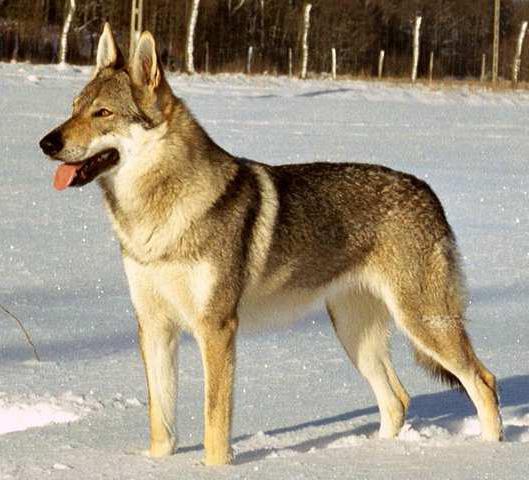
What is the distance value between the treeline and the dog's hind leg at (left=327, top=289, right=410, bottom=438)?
28071mm

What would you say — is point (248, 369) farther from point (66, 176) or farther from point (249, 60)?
point (249, 60)

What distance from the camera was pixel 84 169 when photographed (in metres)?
4.54

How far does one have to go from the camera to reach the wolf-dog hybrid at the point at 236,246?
4586 millimetres

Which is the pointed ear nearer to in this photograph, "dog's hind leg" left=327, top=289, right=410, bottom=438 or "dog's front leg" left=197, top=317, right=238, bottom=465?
"dog's front leg" left=197, top=317, right=238, bottom=465

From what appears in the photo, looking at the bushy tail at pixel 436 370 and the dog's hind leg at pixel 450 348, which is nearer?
the dog's hind leg at pixel 450 348

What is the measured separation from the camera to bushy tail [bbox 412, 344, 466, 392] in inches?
210

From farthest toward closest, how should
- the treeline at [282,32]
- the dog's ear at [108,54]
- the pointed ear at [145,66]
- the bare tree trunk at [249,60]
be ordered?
the bare tree trunk at [249,60] < the treeline at [282,32] < the dog's ear at [108,54] < the pointed ear at [145,66]

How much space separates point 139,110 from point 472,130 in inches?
600

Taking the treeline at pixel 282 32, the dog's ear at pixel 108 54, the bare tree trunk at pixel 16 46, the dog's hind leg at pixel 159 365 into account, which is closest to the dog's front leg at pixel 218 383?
the dog's hind leg at pixel 159 365

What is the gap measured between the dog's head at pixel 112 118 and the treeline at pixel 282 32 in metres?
28.5

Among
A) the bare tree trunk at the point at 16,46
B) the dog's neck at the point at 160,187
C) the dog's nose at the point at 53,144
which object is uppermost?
the dog's nose at the point at 53,144

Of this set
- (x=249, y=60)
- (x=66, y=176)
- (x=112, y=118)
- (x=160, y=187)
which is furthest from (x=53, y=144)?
(x=249, y=60)

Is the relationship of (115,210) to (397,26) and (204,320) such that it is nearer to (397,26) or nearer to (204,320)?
(204,320)

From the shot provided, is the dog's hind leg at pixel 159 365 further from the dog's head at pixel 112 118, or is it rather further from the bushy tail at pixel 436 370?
the bushy tail at pixel 436 370
